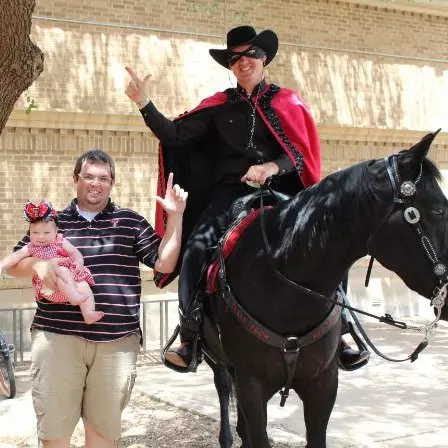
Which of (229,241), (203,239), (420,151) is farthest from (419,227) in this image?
(203,239)

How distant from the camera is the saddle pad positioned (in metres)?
4.59

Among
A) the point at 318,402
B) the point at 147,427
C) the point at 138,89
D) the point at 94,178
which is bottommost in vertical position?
the point at 147,427

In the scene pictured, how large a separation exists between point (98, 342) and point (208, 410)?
12.3ft

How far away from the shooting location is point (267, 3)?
1368 cm

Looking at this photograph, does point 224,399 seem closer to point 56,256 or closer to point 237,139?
point 237,139

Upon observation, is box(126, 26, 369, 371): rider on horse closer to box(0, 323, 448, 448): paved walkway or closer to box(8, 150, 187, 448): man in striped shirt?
box(8, 150, 187, 448): man in striped shirt

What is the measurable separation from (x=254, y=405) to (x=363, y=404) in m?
4.03

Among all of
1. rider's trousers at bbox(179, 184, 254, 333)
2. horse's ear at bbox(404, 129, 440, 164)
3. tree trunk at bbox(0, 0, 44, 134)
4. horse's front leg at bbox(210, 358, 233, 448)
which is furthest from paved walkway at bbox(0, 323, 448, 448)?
horse's ear at bbox(404, 129, 440, 164)

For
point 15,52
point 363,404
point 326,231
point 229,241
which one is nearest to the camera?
point 326,231

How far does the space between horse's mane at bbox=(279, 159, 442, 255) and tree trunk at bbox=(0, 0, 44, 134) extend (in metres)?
2.19

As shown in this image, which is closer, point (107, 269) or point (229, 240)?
point (107, 269)

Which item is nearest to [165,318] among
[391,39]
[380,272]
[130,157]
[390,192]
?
[130,157]

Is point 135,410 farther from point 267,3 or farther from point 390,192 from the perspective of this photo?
point 267,3

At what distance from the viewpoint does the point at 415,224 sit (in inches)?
145
